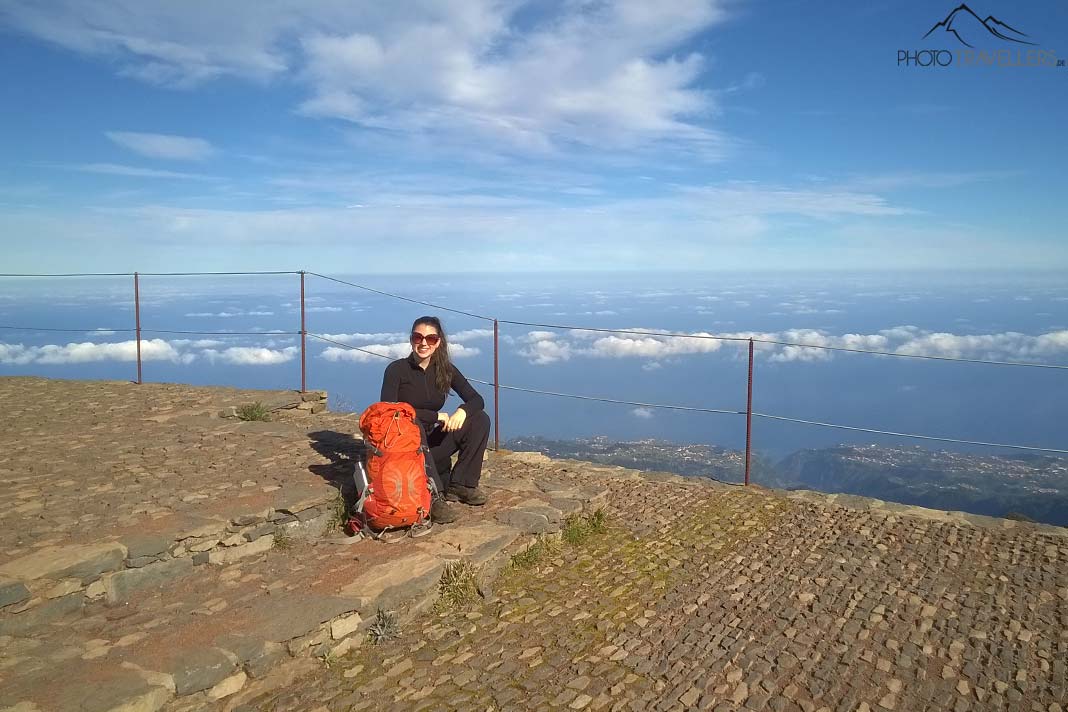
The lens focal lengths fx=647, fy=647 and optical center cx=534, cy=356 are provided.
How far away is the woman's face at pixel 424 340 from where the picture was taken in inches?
201

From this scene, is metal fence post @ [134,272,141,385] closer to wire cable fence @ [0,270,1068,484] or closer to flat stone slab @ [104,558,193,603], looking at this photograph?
wire cable fence @ [0,270,1068,484]

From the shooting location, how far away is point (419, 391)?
17.2 feet

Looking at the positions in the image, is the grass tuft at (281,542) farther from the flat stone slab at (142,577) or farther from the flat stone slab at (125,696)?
the flat stone slab at (125,696)

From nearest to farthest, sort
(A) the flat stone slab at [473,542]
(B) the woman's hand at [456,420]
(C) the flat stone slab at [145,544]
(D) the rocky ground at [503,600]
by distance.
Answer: (D) the rocky ground at [503,600] < (C) the flat stone slab at [145,544] < (A) the flat stone slab at [473,542] < (B) the woman's hand at [456,420]

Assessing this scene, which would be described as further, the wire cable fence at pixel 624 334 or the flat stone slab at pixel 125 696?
the wire cable fence at pixel 624 334

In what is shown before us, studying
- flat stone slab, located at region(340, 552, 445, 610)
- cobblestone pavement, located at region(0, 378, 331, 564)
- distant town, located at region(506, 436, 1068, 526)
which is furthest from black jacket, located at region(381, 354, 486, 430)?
distant town, located at region(506, 436, 1068, 526)

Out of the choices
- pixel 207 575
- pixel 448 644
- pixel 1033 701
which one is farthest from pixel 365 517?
pixel 1033 701

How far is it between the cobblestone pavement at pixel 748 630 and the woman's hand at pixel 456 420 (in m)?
1.25

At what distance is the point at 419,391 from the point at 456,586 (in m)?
1.73

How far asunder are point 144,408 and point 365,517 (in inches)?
206

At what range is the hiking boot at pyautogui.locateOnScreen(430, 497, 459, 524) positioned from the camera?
16.1 feet

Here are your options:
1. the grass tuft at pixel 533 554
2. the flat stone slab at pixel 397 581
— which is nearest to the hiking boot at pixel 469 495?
the grass tuft at pixel 533 554

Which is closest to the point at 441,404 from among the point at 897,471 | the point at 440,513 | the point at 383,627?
the point at 440,513

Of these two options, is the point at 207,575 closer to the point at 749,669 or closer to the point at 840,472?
the point at 749,669
